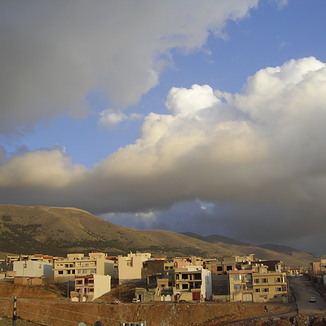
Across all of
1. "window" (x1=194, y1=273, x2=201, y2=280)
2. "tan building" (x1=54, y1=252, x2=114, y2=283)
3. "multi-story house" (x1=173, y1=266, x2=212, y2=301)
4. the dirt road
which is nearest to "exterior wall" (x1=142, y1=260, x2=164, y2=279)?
"tan building" (x1=54, y1=252, x2=114, y2=283)

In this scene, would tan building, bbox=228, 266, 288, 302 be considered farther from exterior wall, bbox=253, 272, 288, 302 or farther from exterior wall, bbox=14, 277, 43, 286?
exterior wall, bbox=14, 277, 43, 286

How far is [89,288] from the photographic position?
110m

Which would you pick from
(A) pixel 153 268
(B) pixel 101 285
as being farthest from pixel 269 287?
(B) pixel 101 285

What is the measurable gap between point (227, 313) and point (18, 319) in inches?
1573

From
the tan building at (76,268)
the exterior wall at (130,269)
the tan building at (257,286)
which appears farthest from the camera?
the tan building at (76,268)

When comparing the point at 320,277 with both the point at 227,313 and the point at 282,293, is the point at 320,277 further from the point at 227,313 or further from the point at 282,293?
the point at 227,313

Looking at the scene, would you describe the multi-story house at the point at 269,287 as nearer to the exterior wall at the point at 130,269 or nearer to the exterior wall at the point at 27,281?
the exterior wall at the point at 130,269

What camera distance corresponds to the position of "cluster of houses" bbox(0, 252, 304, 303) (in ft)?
338

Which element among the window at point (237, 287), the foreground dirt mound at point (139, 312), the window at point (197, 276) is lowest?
the foreground dirt mound at point (139, 312)

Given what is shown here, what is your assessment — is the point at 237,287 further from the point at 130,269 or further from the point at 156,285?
the point at 130,269

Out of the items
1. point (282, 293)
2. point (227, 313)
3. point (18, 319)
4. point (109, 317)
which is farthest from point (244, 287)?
point (18, 319)

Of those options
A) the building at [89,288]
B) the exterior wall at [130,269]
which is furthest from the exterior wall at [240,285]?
the building at [89,288]

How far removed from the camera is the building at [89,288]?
357ft

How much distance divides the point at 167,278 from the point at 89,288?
1775 cm
